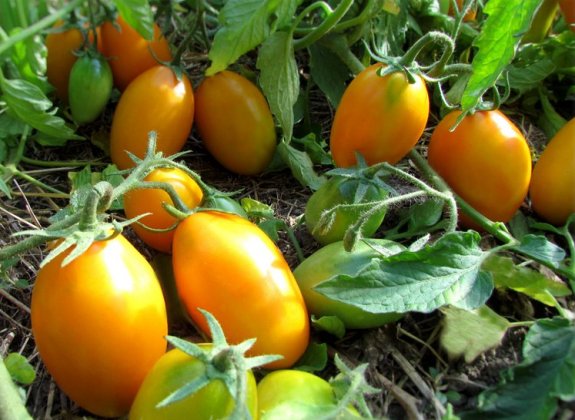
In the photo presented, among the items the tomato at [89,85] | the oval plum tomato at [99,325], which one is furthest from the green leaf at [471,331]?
the tomato at [89,85]

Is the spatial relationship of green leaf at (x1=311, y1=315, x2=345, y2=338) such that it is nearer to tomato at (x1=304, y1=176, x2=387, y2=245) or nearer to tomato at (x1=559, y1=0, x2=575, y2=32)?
tomato at (x1=304, y1=176, x2=387, y2=245)

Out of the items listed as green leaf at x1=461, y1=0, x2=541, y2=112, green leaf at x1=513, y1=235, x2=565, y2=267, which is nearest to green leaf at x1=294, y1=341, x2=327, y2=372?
green leaf at x1=513, y1=235, x2=565, y2=267

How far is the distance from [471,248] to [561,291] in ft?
0.65

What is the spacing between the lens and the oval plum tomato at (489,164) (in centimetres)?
122

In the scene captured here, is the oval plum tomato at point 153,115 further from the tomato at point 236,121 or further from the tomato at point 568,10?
the tomato at point 568,10

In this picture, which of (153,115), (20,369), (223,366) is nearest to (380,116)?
(153,115)

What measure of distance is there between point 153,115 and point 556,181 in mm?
849

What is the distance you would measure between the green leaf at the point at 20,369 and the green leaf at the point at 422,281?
17.1 inches

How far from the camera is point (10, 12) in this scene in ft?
5.13

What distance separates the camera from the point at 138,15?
4.50ft

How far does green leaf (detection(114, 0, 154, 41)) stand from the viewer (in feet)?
4.41

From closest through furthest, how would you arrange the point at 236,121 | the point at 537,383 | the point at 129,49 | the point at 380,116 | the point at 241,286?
the point at 537,383 → the point at 241,286 → the point at 380,116 → the point at 236,121 → the point at 129,49

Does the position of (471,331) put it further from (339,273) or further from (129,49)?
(129,49)

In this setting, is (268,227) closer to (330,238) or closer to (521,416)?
(330,238)
